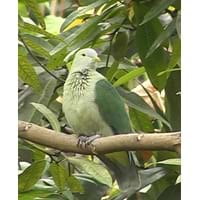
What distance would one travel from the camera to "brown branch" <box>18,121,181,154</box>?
2.10ft

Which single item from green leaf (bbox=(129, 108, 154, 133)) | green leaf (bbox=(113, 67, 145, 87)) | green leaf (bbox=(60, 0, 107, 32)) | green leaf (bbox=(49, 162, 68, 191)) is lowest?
green leaf (bbox=(49, 162, 68, 191))

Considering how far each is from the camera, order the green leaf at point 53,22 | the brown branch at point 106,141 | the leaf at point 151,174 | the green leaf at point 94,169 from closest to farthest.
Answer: the brown branch at point 106,141 → the green leaf at point 94,169 → the leaf at point 151,174 → the green leaf at point 53,22

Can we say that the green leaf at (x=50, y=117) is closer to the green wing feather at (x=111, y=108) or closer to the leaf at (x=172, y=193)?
the green wing feather at (x=111, y=108)

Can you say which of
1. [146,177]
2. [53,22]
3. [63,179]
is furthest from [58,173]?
[53,22]

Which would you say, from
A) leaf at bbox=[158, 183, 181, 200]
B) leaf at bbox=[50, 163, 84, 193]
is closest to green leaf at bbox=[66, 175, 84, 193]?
leaf at bbox=[50, 163, 84, 193]

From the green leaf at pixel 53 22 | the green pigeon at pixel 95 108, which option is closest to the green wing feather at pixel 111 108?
the green pigeon at pixel 95 108

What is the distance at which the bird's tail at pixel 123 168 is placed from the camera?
80 cm

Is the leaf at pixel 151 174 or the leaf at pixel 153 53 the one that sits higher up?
the leaf at pixel 153 53

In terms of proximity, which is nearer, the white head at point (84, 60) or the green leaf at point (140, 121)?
the white head at point (84, 60)

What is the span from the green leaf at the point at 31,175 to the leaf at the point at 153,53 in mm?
171

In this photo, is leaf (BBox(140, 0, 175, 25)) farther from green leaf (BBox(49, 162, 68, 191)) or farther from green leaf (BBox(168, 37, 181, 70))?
green leaf (BBox(49, 162, 68, 191))

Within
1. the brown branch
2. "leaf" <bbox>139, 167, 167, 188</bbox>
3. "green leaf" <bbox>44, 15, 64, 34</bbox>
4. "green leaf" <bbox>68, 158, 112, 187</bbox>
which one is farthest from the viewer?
"green leaf" <bbox>44, 15, 64, 34</bbox>
